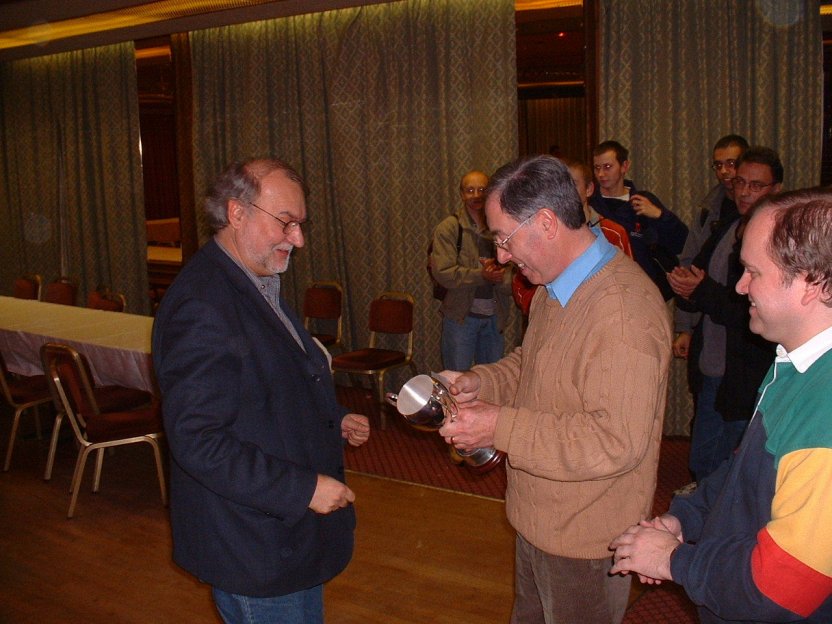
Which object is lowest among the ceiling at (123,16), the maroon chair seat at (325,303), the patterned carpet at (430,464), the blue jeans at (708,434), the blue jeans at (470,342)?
the patterned carpet at (430,464)

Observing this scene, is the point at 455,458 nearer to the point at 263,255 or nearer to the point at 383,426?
the point at 263,255

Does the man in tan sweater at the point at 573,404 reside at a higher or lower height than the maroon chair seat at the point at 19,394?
higher

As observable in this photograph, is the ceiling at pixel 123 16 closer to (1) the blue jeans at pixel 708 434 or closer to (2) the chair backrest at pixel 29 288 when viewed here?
(2) the chair backrest at pixel 29 288

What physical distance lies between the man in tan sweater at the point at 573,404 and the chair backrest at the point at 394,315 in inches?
132

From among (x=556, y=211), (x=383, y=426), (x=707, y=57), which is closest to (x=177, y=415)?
(x=556, y=211)

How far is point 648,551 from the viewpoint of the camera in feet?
4.50

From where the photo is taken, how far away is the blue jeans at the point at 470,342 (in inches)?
188

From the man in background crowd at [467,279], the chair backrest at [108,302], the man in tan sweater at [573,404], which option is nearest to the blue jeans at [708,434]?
the man in background crowd at [467,279]

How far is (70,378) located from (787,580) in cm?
351

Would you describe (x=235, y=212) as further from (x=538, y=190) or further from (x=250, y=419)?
(x=538, y=190)

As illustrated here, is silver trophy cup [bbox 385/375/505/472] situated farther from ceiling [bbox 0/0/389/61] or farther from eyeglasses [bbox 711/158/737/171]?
ceiling [bbox 0/0/389/61]

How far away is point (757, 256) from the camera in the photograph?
1245 millimetres

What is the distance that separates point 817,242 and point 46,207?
27.4ft

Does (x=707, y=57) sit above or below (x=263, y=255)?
above
